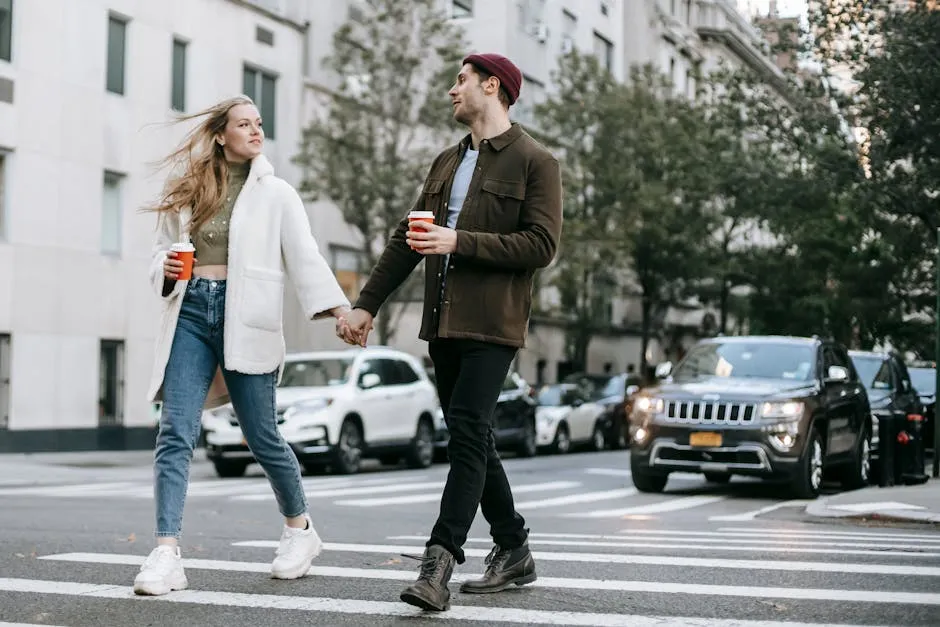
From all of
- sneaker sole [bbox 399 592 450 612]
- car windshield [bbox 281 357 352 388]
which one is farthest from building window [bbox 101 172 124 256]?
sneaker sole [bbox 399 592 450 612]

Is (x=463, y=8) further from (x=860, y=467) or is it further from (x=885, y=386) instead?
(x=860, y=467)

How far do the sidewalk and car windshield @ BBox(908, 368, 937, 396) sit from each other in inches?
411

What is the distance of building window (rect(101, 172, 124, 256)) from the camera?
2939 centimetres

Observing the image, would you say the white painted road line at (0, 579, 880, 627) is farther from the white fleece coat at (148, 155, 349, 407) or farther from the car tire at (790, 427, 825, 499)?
the car tire at (790, 427, 825, 499)

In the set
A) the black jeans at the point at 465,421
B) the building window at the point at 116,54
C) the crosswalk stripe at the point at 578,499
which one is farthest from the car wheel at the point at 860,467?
the building window at the point at 116,54

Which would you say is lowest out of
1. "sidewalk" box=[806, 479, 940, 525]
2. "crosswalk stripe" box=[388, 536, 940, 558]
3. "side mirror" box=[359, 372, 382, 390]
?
"sidewalk" box=[806, 479, 940, 525]

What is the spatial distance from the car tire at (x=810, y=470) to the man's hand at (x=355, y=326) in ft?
A: 32.2

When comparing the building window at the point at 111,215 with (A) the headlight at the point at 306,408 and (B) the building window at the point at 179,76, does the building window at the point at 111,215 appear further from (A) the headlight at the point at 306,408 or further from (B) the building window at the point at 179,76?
(A) the headlight at the point at 306,408

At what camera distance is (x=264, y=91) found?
35.0 meters

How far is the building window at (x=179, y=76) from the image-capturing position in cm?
3136

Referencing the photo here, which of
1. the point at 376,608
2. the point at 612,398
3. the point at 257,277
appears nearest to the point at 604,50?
the point at 612,398

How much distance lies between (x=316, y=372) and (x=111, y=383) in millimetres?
9616

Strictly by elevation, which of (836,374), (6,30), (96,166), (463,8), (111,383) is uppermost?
(463,8)

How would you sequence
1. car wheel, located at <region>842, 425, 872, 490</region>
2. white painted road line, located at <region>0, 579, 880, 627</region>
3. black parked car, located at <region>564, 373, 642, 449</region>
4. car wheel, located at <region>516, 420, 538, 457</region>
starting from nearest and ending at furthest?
white painted road line, located at <region>0, 579, 880, 627</region> < car wheel, located at <region>842, 425, 872, 490</region> < car wheel, located at <region>516, 420, 538, 457</region> < black parked car, located at <region>564, 373, 642, 449</region>
